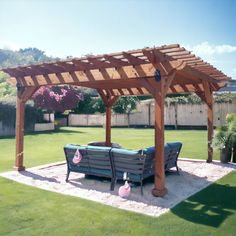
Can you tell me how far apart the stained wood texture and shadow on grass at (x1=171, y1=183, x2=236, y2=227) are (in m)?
2.46

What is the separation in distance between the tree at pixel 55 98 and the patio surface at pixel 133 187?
15.1 m

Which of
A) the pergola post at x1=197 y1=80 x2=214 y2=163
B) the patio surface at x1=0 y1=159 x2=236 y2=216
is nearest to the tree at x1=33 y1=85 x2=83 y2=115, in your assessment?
the patio surface at x1=0 y1=159 x2=236 y2=216

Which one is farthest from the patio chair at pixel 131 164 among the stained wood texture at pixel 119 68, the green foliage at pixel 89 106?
the green foliage at pixel 89 106

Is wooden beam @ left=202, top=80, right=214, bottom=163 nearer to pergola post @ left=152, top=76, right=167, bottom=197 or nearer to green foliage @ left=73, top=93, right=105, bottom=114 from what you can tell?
A: pergola post @ left=152, top=76, right=167, bottom=197

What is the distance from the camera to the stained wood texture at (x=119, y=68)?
5531 mm

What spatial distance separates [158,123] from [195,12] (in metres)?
4.46

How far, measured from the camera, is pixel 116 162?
613cm

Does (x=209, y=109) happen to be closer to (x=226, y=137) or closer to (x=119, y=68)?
(x=226, y=137)

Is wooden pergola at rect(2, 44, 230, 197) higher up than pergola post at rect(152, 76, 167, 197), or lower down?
higher up

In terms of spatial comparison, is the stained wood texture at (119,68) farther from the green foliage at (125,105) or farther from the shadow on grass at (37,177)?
the green foliage at (125,105)

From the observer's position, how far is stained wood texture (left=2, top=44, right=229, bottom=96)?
5.53 metres

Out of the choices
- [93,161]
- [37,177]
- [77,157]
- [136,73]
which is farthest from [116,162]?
[37,177]

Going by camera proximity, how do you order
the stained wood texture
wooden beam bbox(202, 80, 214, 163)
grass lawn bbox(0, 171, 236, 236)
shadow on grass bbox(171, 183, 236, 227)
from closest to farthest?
grass lawn bbox(0, 171, 236, 236) < shadow on grass bbox(171, 183, 236, 227) < the stained wood texture < wooden beam bbox(202, 80, 214, 163)

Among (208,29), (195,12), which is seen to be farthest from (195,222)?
(208,29)
